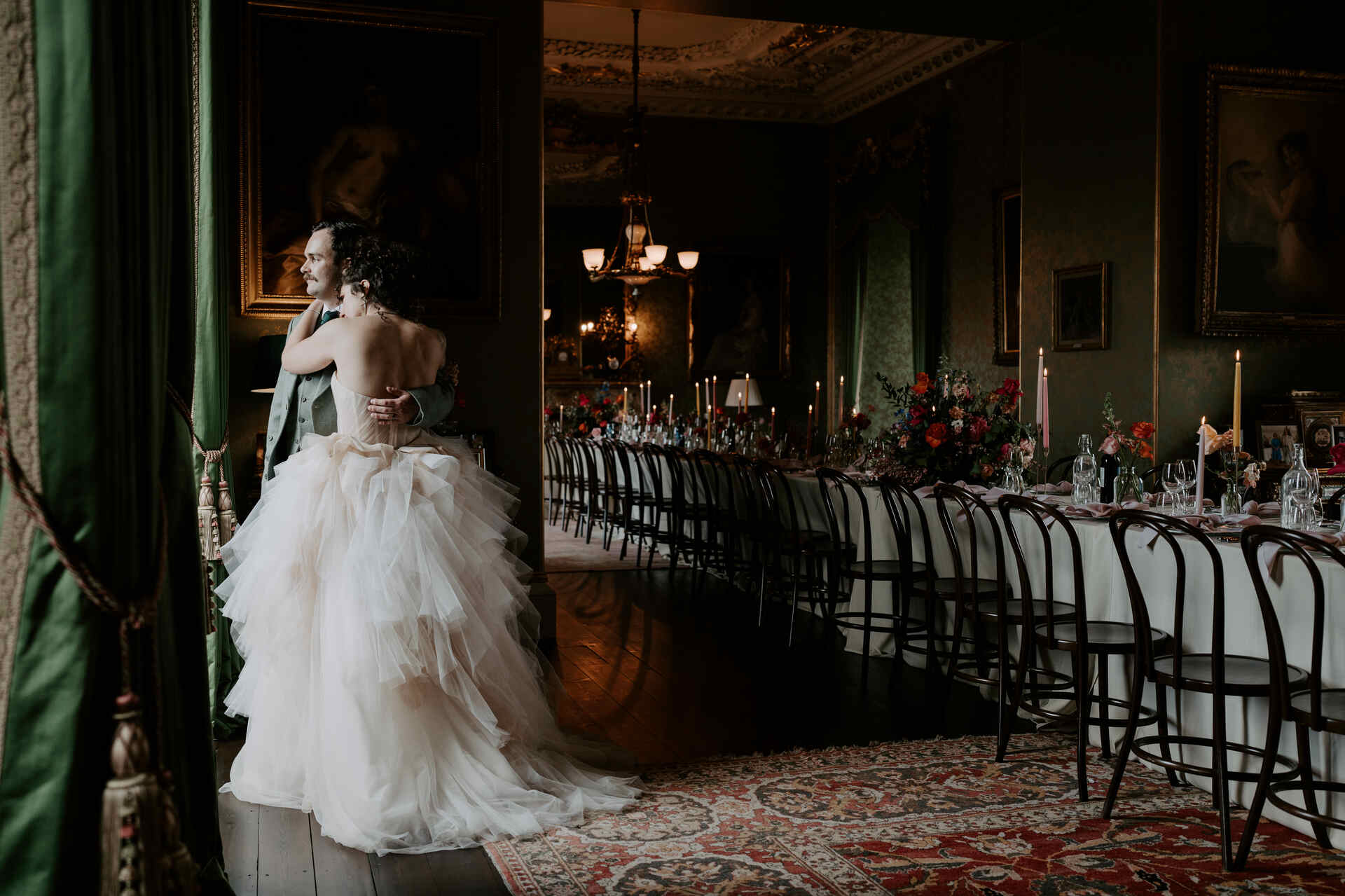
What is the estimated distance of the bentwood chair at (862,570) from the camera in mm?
5518

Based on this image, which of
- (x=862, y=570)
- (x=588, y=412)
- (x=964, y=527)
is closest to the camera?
(x=964, y=527)

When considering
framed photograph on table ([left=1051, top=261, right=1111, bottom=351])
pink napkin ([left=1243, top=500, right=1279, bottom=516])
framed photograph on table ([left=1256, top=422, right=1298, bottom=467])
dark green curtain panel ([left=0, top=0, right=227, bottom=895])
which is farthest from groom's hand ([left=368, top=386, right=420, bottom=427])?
framed photograph on table ([left=1256, top=422, right=1298, bottom=467])

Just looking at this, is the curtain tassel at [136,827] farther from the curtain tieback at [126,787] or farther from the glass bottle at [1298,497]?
the glass bottle at [1298,497]

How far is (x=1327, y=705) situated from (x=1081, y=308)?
4762 millimetres

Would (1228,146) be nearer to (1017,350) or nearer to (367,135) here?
(1017,350)

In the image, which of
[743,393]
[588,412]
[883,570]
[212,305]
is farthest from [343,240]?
[588,412]

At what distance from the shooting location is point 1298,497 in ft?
13.0

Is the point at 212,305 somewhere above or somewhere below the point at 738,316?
below

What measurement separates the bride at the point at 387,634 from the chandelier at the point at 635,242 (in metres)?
7.02

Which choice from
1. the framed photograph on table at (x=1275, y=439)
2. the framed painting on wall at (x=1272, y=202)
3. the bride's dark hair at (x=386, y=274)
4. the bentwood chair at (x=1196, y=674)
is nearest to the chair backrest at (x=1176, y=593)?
the bentwood chair at (x=1196, y=674)

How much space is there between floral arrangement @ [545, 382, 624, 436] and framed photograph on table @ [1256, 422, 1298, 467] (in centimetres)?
600

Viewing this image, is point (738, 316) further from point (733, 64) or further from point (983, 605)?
point (983, 605)

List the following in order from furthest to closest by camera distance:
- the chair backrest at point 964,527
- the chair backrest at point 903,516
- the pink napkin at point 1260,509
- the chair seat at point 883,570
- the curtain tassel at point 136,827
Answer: the chair seat at point 883,570
the chair backrest at point 903,516
the chair backrest at point 964,527
the pink napkin at point 1260,509
the curtain tassel at point 136,827

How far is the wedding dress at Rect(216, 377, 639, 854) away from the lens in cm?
335
